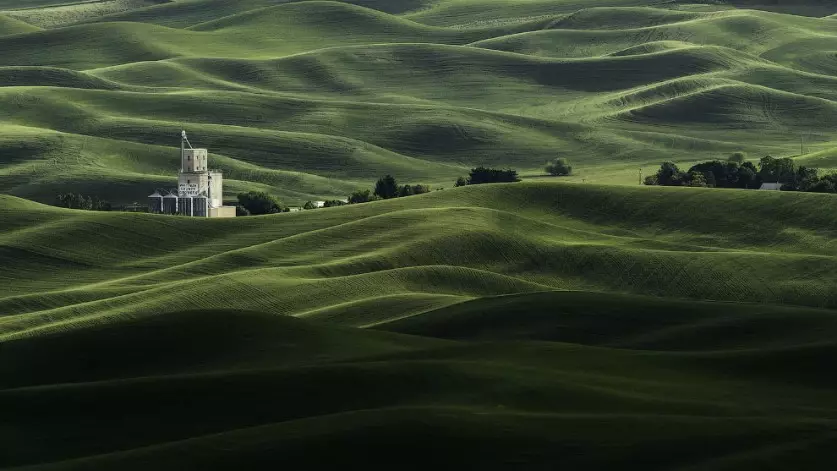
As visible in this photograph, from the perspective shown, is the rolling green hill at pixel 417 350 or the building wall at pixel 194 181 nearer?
the rolling green hill at pixel 417 350

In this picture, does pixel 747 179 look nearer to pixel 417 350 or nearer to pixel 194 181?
pixel 194 181

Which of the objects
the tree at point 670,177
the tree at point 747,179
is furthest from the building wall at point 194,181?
the tree at point 747,179

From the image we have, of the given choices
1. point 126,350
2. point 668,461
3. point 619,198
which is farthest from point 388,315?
point 619,198

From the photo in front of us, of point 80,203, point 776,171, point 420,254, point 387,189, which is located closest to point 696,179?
point 776,171

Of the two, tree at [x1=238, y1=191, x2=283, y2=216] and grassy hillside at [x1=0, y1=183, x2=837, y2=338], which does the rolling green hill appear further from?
tree at [x1=238, y1=191, x2=283, y2=216]

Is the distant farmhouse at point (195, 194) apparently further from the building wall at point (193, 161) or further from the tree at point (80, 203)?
the tree at point (80, 203)

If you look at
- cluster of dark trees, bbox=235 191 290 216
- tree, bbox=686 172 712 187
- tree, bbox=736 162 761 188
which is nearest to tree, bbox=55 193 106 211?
cluster of dark trees, bbox=235 191 290 216

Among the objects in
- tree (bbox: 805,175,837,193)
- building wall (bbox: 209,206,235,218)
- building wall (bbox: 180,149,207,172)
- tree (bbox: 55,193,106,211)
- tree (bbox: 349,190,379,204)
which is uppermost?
building wall (bbox: 180,149,207,172)
